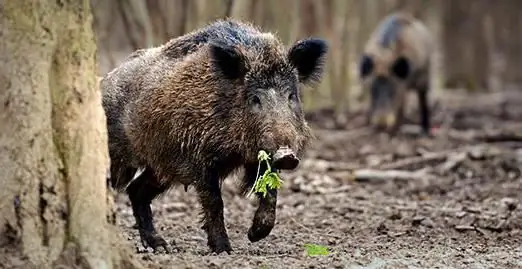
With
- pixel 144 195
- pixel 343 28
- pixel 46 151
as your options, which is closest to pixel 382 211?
pixel 144 195

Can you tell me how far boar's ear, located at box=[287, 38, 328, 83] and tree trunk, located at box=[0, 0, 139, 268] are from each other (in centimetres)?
211

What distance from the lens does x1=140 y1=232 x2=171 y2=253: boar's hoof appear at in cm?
705

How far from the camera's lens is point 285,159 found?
605 cm

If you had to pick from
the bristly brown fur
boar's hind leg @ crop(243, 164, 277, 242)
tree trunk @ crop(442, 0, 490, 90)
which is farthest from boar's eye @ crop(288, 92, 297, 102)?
tree trunk @ crop(442, 0, 490, 90)

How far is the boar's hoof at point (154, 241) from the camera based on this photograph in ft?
23.1

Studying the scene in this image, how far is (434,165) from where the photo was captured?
11.8m

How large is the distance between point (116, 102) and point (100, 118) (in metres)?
2.18

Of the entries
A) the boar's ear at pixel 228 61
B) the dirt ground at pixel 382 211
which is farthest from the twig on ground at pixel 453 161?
the boar's ear at pixel 228 61

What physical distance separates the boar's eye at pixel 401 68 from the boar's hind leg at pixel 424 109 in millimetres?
423

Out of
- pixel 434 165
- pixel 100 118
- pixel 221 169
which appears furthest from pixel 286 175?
pixel 100 118

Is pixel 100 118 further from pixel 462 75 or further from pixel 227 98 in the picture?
pixel 462 75

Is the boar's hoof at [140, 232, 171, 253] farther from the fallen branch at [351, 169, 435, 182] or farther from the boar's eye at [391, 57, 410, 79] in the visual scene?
the boar's eye at [391, 57, 410, 79]

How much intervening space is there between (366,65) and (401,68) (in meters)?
0.52

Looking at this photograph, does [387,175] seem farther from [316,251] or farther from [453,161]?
[316,251]
